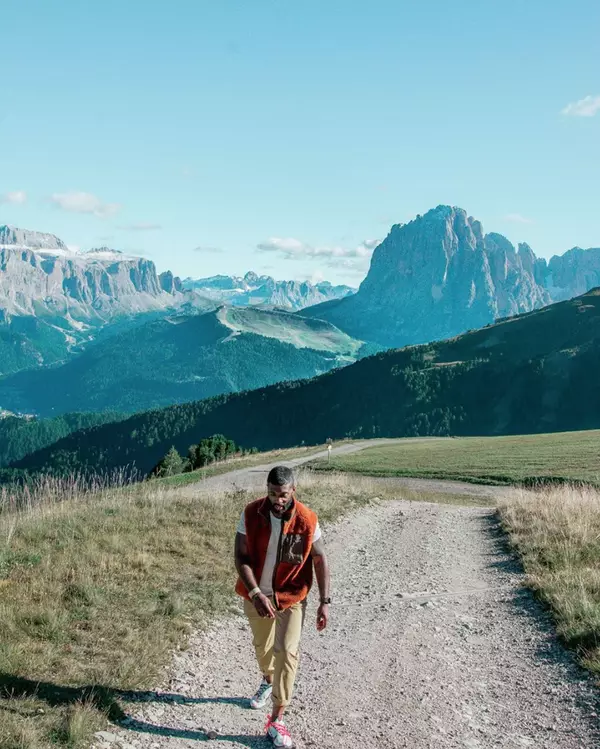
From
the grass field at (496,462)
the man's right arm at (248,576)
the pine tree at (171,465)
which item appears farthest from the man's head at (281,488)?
the pine tree at (171,465)

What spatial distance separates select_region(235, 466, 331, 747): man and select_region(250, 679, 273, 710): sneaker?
1.02 ft

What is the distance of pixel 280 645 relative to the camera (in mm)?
6691

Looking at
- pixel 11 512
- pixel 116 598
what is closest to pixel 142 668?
pixel 116 598

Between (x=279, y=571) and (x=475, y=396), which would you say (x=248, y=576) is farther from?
(x=475, y=396)

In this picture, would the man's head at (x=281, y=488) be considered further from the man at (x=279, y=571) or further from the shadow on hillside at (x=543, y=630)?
the shadow on hillside at (x=543, y=630)

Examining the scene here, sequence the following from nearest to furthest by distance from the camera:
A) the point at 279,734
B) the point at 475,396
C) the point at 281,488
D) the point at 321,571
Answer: the point at 279,734
the point at 281,488
the point at 321,571
the point at 475,396

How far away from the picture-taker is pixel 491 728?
270 inches

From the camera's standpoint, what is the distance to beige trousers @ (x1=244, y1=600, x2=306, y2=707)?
259 inches

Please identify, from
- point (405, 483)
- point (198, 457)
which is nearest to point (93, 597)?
point (405, 483)

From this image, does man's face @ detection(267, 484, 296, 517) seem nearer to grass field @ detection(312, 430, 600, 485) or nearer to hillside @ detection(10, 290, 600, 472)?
grass field @ detection(312, 430, 600, 485)

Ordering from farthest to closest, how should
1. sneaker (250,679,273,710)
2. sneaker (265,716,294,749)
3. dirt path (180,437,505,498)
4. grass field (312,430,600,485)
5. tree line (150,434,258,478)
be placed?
tree line (150,434,258,478), grass field (312,430,600,485), dirt path (180,437,505,498), sneaker (250,679,273,710), sneaker (265,716,294,749)

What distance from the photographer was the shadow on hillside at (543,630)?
7.53 meters

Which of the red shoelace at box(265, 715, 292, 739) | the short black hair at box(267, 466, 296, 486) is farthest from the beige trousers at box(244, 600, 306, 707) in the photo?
the short black hair at box(267, 466, 296, 486)

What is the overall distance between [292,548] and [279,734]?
5.92 ft
